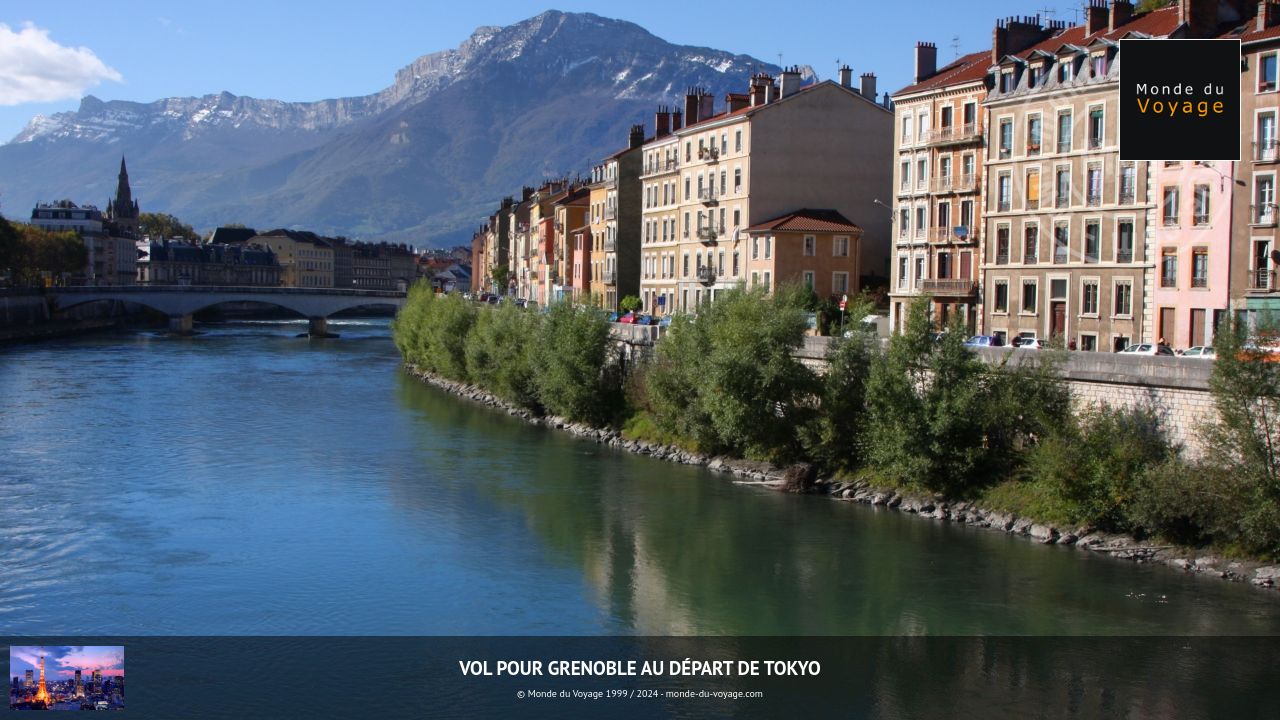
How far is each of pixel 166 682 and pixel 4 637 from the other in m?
3.68

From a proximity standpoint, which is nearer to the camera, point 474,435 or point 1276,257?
point 1276,257

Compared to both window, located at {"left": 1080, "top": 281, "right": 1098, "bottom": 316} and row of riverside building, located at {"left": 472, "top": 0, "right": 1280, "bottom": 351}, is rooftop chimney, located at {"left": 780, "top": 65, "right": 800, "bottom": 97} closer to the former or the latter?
row of riverside building, located at {"left": 472, "top": 0, "right": 1280, "bottom": 351}

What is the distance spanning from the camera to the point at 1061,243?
139ft

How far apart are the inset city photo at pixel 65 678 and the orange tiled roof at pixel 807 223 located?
39.4 m

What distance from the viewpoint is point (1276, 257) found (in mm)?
35281

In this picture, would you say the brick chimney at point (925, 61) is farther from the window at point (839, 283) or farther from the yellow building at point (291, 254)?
the yellow building at point (291, 254)

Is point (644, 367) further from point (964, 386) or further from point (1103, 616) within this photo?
point (1103, 616)

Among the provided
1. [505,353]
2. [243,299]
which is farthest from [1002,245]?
[243,299]

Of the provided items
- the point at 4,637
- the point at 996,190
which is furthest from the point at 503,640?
the point at 996,190

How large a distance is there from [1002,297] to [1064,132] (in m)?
6.35

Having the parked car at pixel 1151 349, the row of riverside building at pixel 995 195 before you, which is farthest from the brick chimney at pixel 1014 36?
the parked car at pixel 1151 349

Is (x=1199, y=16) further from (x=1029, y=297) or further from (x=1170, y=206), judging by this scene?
(x=1029, y=297)

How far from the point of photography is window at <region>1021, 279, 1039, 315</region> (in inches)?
1716

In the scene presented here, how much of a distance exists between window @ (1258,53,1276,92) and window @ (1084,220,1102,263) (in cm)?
690
